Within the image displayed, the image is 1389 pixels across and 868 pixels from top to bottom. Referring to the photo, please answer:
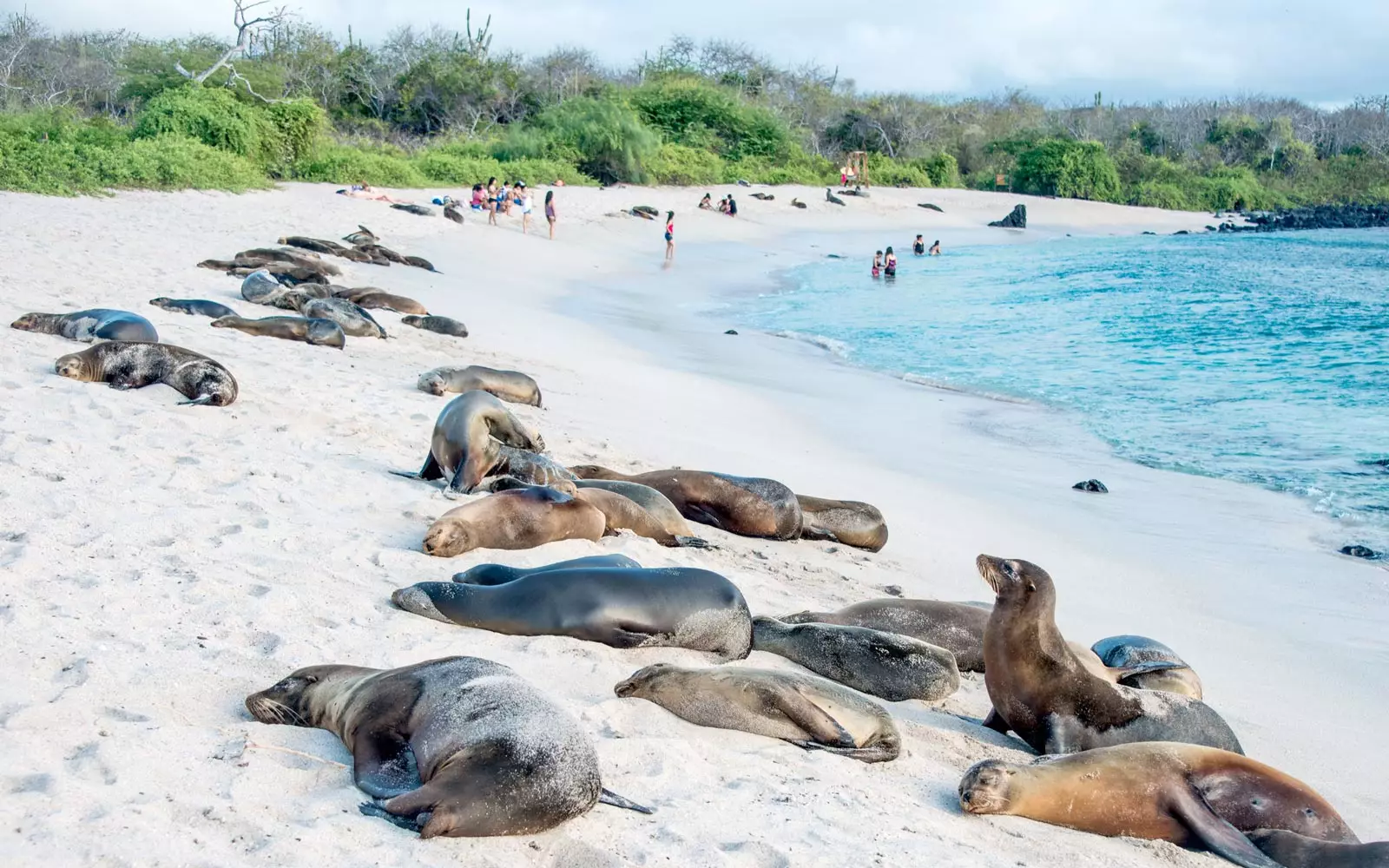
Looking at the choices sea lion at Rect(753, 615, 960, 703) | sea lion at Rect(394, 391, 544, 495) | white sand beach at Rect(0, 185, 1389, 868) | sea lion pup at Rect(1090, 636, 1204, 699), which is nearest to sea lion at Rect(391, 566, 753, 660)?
A: white sand beach at Rect(0, 185, 1389, 868)

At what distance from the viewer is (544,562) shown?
582cm

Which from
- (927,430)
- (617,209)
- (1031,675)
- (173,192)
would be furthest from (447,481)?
(617,209)

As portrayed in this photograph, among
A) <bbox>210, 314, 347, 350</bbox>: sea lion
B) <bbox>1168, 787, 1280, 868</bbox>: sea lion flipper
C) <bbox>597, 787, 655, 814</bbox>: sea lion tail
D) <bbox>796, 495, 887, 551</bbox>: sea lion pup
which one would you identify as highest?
<bbox>210, 314, 347, 350</bbox>: sea lion

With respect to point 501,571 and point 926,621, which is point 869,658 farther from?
point 501,571

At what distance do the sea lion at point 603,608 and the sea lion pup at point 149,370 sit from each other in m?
A: 3.82

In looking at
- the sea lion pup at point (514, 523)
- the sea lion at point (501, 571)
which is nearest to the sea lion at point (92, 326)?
the sea lion pup at point (514, 523)

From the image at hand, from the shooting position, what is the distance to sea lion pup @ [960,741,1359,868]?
378cm

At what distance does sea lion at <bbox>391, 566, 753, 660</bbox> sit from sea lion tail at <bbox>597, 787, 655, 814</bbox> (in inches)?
58.7

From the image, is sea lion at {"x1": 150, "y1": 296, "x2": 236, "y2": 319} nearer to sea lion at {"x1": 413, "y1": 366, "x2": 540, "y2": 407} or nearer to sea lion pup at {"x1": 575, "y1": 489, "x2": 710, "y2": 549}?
sea lion at {"x1": 413, "y1": 366, "x2": 540, "y2": 407}

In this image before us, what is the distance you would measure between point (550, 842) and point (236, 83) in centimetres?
3347

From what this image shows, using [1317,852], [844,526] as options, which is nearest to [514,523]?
[844,526]

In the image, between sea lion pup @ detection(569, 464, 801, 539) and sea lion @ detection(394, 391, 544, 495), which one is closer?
sea lion @ detection(394, 391, 544, 495)

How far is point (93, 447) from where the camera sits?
6.31m

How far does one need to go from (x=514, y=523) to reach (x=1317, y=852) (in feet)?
12.7
